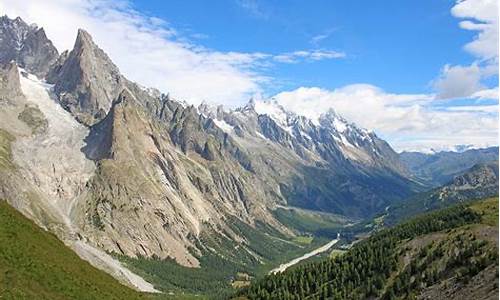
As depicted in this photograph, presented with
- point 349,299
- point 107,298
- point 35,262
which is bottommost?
point 349,299

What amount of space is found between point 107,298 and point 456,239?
115 m

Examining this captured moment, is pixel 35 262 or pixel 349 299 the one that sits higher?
pixel 35 262

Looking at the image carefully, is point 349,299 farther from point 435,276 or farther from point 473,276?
point 473,276

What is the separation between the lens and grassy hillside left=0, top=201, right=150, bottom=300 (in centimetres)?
10556

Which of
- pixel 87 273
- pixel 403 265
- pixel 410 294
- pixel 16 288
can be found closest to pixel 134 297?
pixel 87 273

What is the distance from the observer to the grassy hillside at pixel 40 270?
10556 cm

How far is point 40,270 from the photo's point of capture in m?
115

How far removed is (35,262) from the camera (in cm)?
11631

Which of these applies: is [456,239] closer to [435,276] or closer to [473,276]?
[435,276]

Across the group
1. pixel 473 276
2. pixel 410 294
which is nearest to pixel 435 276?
pixel 410 294

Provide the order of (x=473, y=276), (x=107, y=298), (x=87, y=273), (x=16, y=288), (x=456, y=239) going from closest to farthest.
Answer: (x=16, y=288)
(x=107, y=298)
(x=87, y=273)
(x=473, y=276)
(x=456, y=239)

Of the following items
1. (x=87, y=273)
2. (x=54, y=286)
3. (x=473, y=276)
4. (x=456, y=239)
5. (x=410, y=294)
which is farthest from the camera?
(x=456, y=239)

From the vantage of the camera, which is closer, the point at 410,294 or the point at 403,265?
the point at 410,294

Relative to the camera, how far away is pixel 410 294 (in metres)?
164
